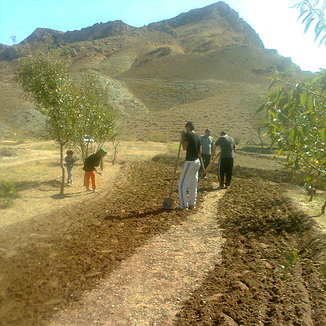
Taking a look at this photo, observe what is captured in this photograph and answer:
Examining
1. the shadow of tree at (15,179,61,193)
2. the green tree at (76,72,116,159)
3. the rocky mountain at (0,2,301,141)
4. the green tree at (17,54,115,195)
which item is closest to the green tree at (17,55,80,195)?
the green tree at (17,54,115,195)

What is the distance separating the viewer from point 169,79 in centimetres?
7469

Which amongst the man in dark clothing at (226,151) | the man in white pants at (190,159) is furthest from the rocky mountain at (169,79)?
the man in dark clothing at (226,151)

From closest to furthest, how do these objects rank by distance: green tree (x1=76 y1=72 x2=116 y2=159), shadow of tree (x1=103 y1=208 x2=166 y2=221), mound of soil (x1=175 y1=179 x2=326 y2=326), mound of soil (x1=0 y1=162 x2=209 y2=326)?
mound of soil (x1=175 y1=179 x2=326 y2=326)
mound of soil (x1=0 y1=162 x2=209 y2=326)
shadow of tree (x1=103 y1=208 x2=166 y2=221)
green tree (x1=76 y1=72 x2=116 y2=159)

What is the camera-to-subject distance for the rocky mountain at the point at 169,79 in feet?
151

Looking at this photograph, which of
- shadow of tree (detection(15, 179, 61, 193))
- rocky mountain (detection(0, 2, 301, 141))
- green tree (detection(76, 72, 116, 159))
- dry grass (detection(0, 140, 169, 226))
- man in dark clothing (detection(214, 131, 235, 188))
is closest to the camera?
dry grass (detection(0, 140, 169, 226))

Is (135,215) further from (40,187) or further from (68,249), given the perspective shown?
(40,187)

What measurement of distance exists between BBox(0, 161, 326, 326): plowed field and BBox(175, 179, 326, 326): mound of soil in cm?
1

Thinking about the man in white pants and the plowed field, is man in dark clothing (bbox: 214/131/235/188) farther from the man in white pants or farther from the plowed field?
the man in white pants

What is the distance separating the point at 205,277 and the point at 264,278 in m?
0.81

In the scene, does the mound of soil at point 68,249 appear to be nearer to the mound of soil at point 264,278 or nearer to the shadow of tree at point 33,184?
the mound of soil at point 264,278

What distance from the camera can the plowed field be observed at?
4.29 m

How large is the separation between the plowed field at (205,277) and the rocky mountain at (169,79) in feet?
8.69

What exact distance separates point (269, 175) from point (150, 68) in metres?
75.4

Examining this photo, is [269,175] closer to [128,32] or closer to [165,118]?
[165,118]
